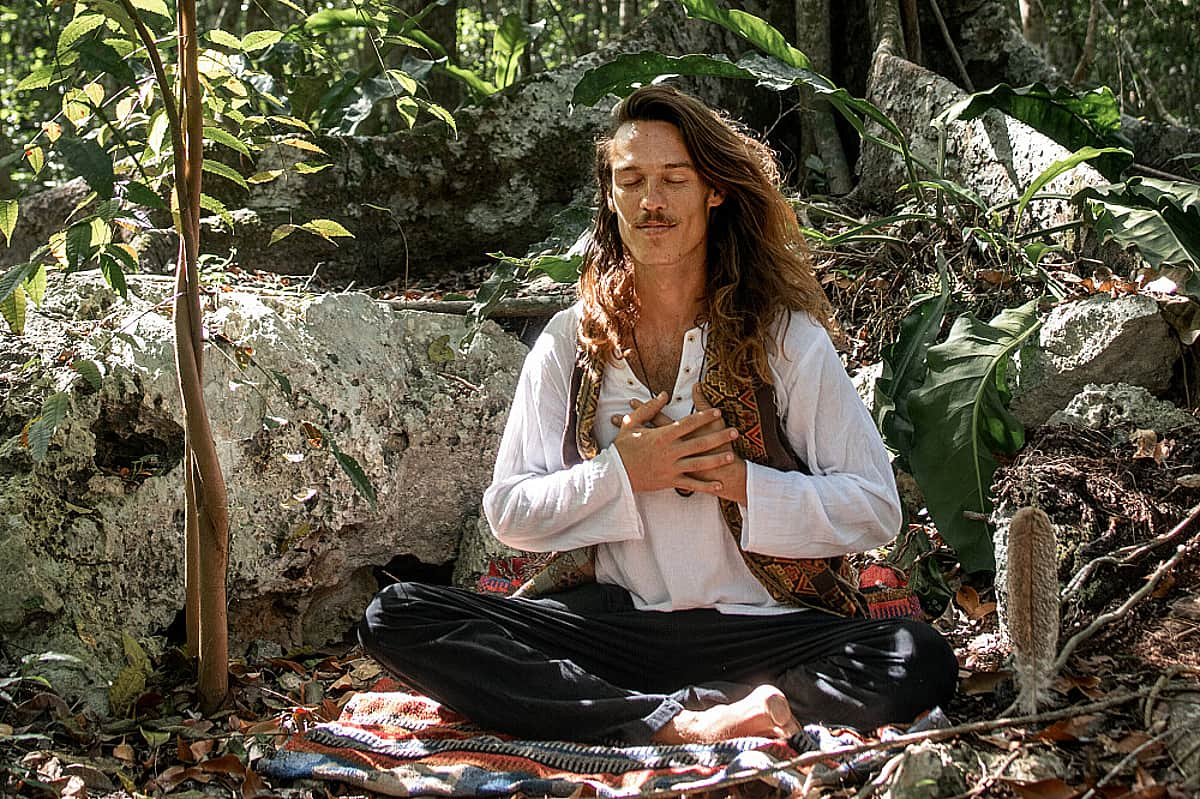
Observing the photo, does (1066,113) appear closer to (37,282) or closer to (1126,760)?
(1126,760)

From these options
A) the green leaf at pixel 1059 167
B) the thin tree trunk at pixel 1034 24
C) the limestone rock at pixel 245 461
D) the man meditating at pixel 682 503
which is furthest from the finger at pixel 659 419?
the thin tree trunk at pixel 1034 24

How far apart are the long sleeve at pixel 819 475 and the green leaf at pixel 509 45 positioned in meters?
3.23

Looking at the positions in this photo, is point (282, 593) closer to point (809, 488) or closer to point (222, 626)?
point (222, 626)

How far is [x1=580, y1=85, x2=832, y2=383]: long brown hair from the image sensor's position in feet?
8.82

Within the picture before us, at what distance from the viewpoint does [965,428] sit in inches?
125

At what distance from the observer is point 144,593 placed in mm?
3068

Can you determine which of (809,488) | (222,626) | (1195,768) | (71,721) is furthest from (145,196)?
(1195,768)

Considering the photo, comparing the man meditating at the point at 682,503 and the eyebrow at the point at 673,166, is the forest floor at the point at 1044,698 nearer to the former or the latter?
the man meditating at the point at 682,503

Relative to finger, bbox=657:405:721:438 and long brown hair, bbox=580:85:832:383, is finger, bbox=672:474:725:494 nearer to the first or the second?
finger, bbox=657:405:721:438

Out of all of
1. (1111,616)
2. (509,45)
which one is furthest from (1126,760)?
(509,45)

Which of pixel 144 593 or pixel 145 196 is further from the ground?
pixel 145 196

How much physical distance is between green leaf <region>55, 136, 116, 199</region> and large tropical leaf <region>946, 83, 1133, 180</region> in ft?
8.31

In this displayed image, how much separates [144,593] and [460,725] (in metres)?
0.96

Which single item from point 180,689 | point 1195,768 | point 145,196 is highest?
point 145,196
